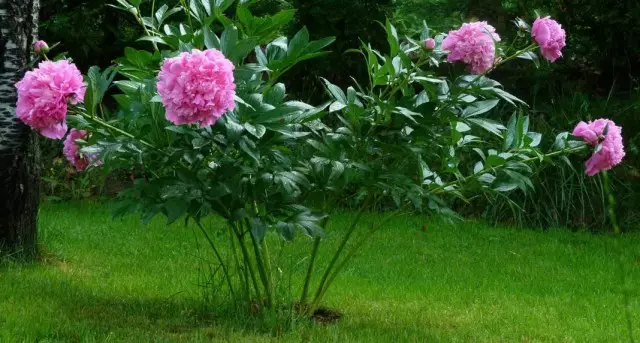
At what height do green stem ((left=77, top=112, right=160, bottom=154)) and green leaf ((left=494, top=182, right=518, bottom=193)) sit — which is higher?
green stem ((left=77, top=112, right=160, bottom=154))

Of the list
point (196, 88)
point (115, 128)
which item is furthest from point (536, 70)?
point (196, 88)

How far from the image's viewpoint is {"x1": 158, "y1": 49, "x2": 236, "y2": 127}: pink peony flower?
3.26 metres

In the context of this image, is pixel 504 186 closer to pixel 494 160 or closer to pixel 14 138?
pixel 494 160

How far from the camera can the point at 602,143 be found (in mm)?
4047

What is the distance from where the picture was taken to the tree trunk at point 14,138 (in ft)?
17.8

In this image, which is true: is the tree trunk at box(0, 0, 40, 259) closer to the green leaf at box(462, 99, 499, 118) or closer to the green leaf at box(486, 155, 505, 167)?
the green leaf at box(462, 99, 499, 118)

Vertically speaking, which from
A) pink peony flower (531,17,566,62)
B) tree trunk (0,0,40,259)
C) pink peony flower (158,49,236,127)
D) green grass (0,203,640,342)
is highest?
pink peony flower (531,17,566,62)

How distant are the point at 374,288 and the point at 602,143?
1846mm

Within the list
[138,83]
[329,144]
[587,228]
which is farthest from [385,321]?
[587,228]

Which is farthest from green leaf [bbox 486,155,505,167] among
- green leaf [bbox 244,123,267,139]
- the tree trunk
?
the tree trunk

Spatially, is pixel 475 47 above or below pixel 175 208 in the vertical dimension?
above

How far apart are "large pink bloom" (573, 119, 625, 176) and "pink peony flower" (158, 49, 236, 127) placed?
163cm

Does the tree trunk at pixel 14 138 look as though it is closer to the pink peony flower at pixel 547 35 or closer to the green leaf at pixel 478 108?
the green leaf at pixel 478 108

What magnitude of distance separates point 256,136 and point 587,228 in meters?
5.23
